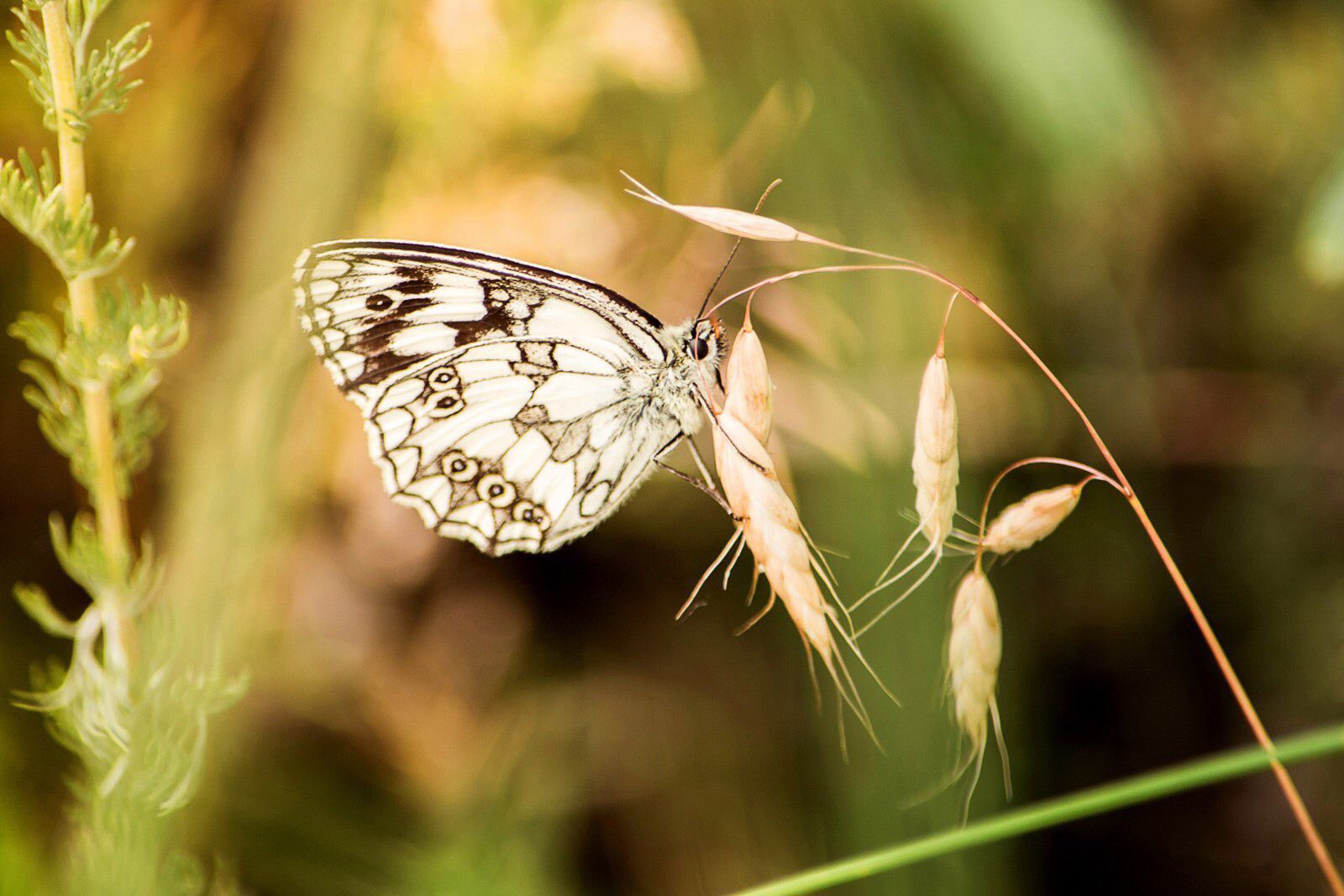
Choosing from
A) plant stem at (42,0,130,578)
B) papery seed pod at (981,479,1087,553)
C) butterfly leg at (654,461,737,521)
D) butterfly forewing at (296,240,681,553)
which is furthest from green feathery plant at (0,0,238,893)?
papery seed pod at (981,479,1087,553)

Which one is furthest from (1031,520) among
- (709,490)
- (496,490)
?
(496,490)

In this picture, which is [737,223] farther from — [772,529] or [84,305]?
[84,305]

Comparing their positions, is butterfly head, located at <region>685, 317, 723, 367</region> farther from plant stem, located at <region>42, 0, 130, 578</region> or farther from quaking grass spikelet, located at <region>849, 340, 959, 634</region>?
plant stem, located at <region>42, 0, 130, 578</region>

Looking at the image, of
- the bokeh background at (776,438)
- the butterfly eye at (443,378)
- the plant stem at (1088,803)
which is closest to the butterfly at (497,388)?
the butterfly eye at (443,378)

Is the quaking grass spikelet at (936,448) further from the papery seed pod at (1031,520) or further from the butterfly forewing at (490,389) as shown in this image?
the butterfly forewing at (490,389)

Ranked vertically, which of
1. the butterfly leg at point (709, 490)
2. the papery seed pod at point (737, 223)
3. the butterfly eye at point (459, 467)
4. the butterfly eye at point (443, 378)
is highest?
the papery seed pod at point (737, 223)

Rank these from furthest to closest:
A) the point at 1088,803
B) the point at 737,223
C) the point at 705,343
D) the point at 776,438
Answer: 1. the point at 776,438
2. the point at 705,343
3. the point at 737,223
4. the point at 1088,803
